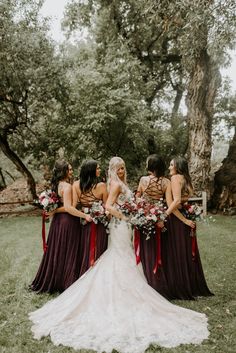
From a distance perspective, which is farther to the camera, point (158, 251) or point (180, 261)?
point (180, 261)

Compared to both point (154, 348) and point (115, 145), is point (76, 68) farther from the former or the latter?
point (154, 348)

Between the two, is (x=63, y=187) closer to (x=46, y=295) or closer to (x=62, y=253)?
(x=62, y=253)

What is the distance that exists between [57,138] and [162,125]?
9.30 meters

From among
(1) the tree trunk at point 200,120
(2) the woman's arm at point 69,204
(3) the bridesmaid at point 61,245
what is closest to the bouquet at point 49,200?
(3) the bridesmaid at point 61,245

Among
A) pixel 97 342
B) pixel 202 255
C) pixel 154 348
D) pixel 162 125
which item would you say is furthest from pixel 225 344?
pixel 162 125

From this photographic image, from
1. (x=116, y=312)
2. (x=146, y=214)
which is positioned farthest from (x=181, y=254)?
(x=116, y=312)

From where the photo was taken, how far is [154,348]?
457 cm

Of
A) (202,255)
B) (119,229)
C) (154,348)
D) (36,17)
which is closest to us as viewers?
(154,348)

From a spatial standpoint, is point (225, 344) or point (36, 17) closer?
point (225, 344)

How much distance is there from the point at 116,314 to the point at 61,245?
6.75 ft

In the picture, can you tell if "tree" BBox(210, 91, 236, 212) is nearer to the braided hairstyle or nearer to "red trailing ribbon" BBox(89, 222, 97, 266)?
"red trailing ribbon" BBox(89, 222, 97, 266)

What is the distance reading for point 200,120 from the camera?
18125 millimetres

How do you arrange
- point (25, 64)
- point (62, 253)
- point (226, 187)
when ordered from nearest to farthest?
1. point (62, 253)
2. point (25, 64)
3. point (226, 187)

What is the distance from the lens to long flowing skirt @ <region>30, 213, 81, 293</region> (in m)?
6.78
